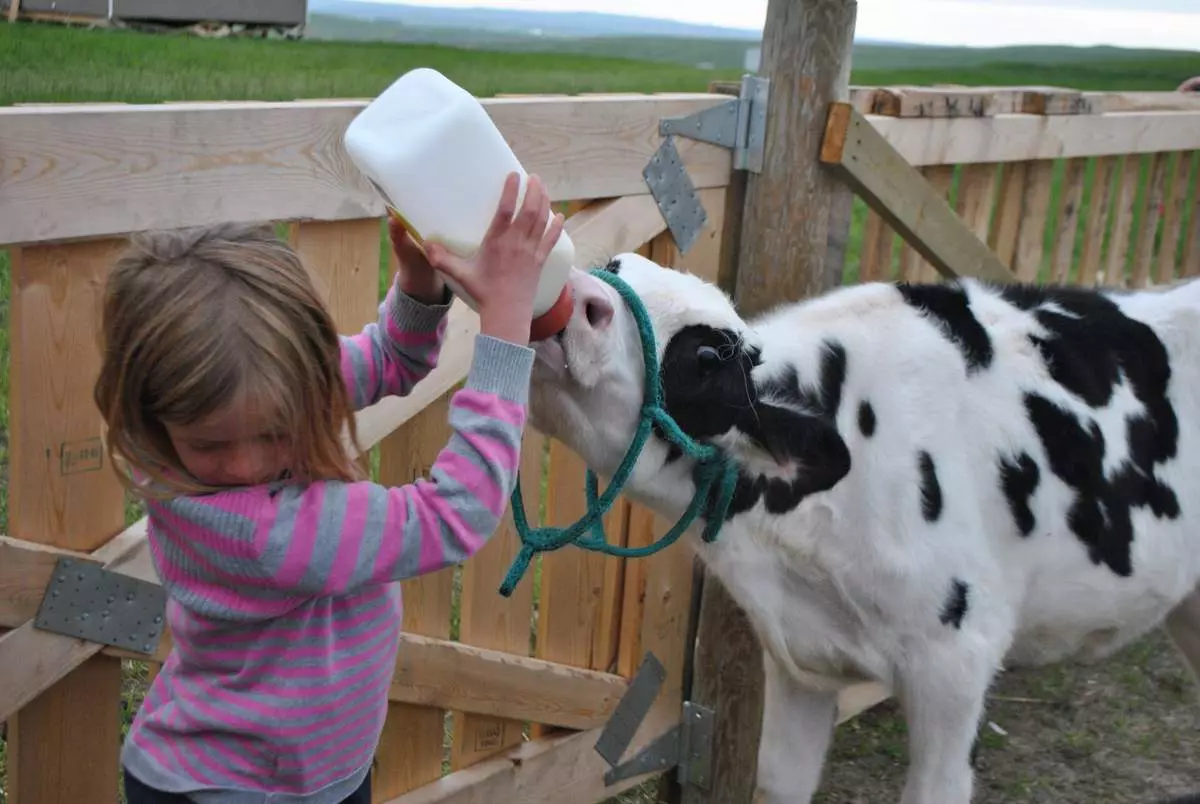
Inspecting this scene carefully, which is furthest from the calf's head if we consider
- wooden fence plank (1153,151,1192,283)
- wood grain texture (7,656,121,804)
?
wooden fence plank (1153,151,1192,283)

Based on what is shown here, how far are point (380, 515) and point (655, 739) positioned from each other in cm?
223

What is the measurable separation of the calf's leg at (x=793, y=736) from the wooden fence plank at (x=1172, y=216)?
13.1 feet

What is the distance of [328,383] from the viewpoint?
1852mm

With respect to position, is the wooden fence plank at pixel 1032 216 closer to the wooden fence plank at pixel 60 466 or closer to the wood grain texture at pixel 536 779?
the wood grain texture at pixel 536 779

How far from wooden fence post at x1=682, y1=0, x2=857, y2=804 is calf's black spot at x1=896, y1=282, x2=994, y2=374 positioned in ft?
1.28

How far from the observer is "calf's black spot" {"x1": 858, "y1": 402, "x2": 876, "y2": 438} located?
2760 millimetres

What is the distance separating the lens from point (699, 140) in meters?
3.36

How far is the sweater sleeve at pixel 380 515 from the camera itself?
70.4 inches

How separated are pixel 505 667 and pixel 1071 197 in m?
3.24

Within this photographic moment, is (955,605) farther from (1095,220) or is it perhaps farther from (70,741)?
(1095,220)

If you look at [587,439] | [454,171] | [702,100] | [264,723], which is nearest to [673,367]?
[587,439]

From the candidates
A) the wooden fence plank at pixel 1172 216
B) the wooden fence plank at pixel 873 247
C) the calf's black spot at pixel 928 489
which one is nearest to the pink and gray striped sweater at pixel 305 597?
the calf's black spot at pixel 928 489

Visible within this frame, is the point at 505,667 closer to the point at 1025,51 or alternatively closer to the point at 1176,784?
the point at 1176,784

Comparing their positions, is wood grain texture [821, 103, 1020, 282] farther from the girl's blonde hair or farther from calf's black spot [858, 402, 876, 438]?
→ the girl's blonde hair
